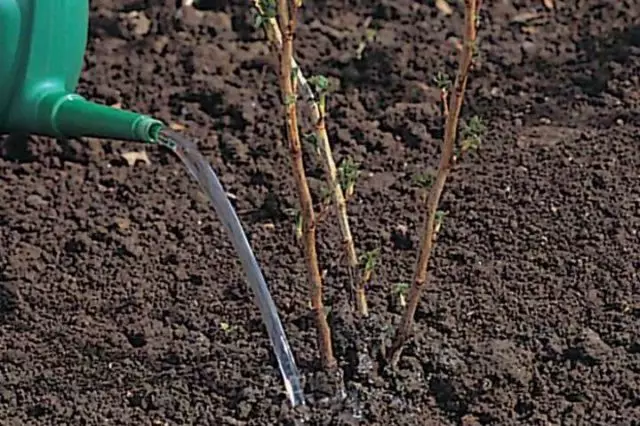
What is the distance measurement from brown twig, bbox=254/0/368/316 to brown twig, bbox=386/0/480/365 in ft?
0.35

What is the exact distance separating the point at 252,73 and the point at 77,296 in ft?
2.70

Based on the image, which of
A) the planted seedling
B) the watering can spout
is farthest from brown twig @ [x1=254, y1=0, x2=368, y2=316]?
the watering can spout

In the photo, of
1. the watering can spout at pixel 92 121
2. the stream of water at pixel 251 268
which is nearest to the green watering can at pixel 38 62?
the watering can spout at pixel 92 121

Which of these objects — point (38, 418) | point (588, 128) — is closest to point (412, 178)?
point (588, 128)

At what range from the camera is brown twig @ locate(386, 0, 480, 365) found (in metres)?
2.11

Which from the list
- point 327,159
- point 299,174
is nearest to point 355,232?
point 327,159

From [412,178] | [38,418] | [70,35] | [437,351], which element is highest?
[70,35]

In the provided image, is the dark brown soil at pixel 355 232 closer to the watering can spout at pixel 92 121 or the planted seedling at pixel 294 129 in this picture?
the planted seedling at pixel 294 129

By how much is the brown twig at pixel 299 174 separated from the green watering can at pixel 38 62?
52cm

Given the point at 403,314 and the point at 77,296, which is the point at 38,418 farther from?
the point at 403,314

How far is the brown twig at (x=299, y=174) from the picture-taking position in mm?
2076

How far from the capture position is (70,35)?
275 centimetres

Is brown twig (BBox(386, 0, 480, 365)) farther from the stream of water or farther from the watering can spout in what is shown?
the watering can spout

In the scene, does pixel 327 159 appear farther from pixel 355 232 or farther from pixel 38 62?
pixel 38 62
